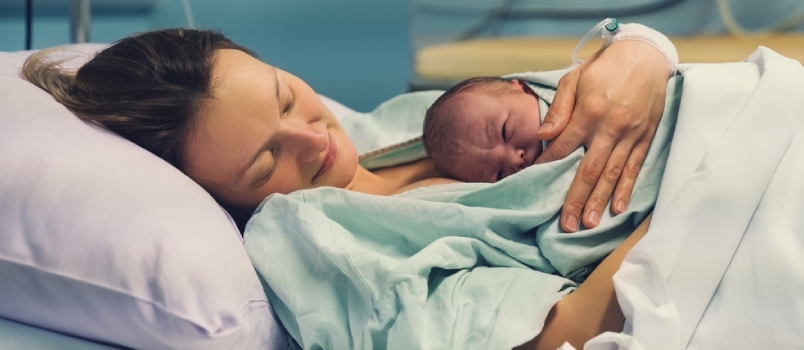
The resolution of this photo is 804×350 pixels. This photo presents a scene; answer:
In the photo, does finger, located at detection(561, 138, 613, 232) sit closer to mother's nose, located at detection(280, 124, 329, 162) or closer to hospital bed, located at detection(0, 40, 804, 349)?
hospital bed, located at detection(0, 40, 804, 349)

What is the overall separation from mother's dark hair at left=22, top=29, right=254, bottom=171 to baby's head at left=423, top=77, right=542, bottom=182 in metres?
0.33

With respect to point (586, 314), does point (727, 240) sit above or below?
above

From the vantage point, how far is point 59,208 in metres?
0.72

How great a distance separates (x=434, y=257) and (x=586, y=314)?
0.17 m

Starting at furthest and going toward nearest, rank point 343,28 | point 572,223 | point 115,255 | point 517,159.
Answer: point 343,28 → point 517,159 → point 572,223 → point 115,255

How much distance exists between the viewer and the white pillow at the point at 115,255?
0.69 m

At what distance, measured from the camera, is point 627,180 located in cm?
82

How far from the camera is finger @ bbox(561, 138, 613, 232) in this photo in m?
0.81

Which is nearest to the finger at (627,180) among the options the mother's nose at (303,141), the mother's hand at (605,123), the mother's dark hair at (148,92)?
the mother's hand at (605,123)

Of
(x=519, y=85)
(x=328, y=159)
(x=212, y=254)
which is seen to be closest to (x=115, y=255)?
(x=212, y=254)

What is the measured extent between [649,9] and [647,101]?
5.23 feet

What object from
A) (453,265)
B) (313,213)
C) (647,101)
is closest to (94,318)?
(313,213)

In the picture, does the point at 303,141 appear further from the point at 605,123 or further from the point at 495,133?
the point at 605,123

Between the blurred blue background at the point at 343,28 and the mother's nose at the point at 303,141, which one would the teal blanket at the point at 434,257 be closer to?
the mother's nose at the point at 303,141
